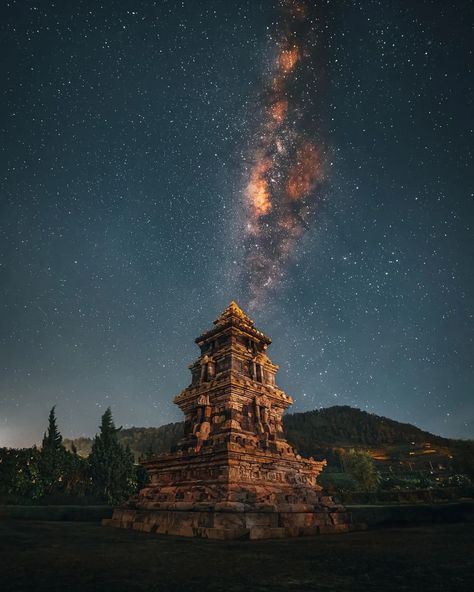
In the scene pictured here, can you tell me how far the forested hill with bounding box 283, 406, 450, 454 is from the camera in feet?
355

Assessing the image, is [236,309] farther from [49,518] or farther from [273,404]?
[49,518]

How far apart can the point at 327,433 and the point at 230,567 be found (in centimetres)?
12531

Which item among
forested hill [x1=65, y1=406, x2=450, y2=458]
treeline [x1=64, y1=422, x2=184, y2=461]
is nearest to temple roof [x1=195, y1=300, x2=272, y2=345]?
forested hill [x1=65, y1=406, x2=450, y2=458]

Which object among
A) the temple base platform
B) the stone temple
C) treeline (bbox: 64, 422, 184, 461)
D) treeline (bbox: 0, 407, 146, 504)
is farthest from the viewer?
treeline (bbox: 64, 422, 184, 461)

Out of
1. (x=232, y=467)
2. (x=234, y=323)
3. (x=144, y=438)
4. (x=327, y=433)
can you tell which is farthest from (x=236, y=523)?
(x=144, y=438)

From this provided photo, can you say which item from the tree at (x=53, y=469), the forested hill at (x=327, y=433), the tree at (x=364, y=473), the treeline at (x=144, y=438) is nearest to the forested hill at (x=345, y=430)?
the forested hill at (x=327, y=433)

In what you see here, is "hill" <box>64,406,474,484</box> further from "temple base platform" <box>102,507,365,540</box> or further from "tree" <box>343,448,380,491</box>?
"temple base platform" <box>102,507,365,540</box>

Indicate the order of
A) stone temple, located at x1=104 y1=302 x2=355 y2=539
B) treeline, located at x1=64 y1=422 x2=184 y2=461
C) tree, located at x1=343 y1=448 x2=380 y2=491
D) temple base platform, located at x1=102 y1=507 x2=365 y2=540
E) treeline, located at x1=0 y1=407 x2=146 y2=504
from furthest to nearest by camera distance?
treeline, located at x1=64 y1=422 x2=184 y2=461
tree, located at x1=343 y1=448 x2=380 y2=491
treeline, located at x1=0 y1=407 x2=146 y2=504
stone temple, located at x1=104 y1=302 x2=355 y2=539
temple base platform, located at x1=102 y1=507 x2=365 y2=540

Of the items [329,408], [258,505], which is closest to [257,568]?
[258,505]

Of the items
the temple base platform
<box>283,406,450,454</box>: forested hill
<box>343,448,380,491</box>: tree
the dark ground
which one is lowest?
<box>343,448,380,491</box>: tree

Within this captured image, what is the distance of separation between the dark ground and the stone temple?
4.23 meters

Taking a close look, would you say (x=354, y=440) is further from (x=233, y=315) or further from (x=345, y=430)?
(x=233, y=315)

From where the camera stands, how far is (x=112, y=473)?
3862 centimetres

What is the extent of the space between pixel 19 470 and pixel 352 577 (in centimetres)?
3625
